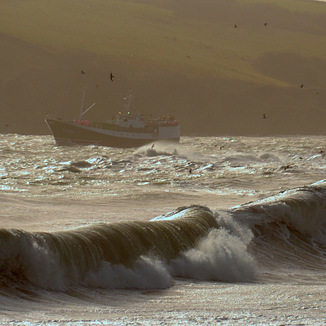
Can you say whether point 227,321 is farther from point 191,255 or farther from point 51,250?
point 191,255

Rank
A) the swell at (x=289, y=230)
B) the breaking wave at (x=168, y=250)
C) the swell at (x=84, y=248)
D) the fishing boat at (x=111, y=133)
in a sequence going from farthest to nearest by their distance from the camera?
1. the fishing boat at (x=111, y=133)
2. the swell at (x=289, y=230)
3. the breaking wave at (x=168, y=250)
4. the swell at (x=84, y=248)

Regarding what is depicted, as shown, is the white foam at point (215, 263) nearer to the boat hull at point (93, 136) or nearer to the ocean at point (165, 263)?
the ocean at point (165, 263)

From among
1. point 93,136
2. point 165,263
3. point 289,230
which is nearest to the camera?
point 165,263

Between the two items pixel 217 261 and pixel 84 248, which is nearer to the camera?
pixel 84 248

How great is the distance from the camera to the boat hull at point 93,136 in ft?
326

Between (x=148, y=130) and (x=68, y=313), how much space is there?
89.9 meters

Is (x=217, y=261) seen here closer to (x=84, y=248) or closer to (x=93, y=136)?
(x=84, y=248)

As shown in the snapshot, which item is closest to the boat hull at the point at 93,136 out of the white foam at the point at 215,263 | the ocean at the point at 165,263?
the ocean at the point at 165,263

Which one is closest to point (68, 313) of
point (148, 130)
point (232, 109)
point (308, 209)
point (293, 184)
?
point (308, 209)

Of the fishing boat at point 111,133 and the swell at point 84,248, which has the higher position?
the fishing boat at point 111,133

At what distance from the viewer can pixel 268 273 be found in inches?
719

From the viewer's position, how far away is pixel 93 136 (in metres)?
101

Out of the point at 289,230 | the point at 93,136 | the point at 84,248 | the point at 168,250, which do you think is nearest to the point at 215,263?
the point at 168,250

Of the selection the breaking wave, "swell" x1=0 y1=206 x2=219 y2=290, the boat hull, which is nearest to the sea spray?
the breaking wave
